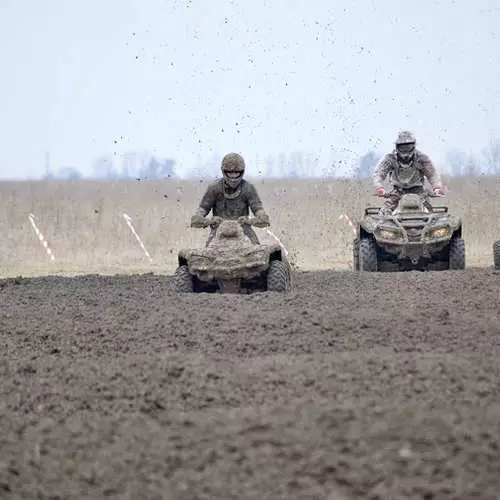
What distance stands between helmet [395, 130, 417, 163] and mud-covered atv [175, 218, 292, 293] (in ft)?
17.1

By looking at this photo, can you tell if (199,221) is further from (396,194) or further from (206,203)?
(396,194)

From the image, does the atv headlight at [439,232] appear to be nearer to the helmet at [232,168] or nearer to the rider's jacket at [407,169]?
the rider's jacket at [407,169]

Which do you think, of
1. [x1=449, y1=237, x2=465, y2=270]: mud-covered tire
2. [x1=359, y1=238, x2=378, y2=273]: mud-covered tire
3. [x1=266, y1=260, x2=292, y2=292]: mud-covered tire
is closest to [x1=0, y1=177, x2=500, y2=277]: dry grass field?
[x1=449, y1=237, x2=465, y2=270]: mud-covered tire

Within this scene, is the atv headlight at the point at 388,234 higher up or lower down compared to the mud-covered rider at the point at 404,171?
lower down

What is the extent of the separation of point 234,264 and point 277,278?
0.68 m

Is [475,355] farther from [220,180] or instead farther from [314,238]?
[314,238]

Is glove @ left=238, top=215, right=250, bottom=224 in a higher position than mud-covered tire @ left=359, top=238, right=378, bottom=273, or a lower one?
higher

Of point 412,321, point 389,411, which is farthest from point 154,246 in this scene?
point 389,411

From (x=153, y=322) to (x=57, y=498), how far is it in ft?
21.5

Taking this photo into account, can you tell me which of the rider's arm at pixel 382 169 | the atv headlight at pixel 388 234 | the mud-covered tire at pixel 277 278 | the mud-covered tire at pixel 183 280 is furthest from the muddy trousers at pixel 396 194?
the mud-covered tire at pixel 183 280

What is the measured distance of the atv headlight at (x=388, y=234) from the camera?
19.6 metres

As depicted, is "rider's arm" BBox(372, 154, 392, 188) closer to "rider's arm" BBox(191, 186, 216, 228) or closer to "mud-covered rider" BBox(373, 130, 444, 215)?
"mud-covered rider" BBox(373, 130, 444, 215)

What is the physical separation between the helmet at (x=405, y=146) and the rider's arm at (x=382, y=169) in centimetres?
25

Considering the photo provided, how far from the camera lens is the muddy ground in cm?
584
